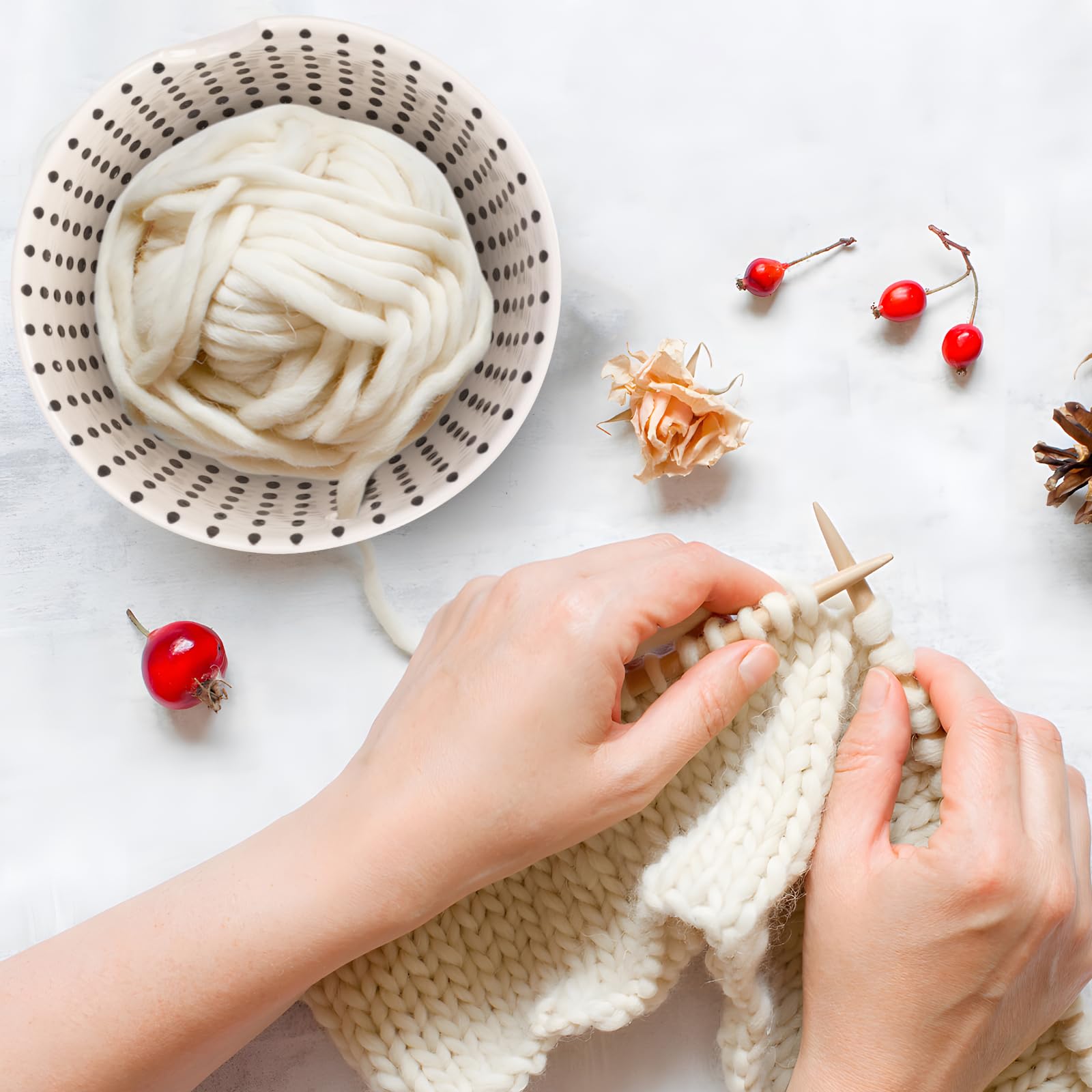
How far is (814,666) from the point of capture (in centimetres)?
71

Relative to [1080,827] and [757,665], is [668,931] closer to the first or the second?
[757,665]

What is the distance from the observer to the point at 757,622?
2.25 ft

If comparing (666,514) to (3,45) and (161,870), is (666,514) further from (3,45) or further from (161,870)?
(3,45)

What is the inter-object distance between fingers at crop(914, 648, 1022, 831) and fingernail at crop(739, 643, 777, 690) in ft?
0.45

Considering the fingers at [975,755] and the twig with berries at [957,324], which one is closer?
the fingers at [975,755]

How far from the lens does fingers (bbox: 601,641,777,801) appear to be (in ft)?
2.12

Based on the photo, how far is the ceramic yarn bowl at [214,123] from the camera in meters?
0.71

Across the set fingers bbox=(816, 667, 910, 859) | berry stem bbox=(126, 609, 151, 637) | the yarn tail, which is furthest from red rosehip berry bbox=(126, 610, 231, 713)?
fingers bbox=(816, 667, 910, 859)

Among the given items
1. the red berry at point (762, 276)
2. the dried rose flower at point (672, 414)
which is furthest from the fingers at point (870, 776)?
the red berry at point (762, 276)

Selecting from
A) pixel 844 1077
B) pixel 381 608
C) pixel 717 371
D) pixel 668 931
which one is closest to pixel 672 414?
pixel 717 371

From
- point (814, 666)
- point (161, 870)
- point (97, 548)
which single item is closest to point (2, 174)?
point (97, 548)

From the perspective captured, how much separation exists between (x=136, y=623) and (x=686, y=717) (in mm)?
464

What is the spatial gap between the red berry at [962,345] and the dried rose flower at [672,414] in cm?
19

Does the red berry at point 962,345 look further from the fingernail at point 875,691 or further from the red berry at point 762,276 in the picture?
the fingernail at point 875,691
